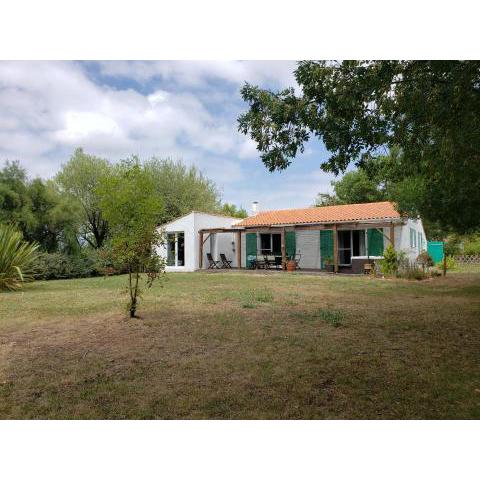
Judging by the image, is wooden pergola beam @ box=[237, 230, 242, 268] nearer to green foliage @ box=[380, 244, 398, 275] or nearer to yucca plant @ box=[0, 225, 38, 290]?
green foliage @ box=[380, 244, 398, 275]

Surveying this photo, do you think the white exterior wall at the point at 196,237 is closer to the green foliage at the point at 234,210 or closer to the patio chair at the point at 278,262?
the patio chair at the point at 278,262

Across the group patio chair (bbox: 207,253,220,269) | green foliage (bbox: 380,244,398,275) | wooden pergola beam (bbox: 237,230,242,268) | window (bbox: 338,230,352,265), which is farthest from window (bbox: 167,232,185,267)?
green foliage (bbox: 380,244,398,275)

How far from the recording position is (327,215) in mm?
20438

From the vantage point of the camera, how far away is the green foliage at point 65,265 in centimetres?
1646

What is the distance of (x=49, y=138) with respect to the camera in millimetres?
6742

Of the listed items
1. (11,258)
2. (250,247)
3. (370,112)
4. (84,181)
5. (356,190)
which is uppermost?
(356,190)

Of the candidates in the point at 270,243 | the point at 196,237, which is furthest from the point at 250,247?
the point at 196,237

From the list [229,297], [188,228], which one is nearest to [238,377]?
[229,297]

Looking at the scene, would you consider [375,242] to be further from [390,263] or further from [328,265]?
[390,263]

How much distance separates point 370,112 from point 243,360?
3.81 meters

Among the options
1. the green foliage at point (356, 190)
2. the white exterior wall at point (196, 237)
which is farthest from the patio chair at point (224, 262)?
the green foliage at point (356, 190)

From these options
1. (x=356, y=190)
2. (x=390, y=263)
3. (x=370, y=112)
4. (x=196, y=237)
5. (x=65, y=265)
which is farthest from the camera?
(x=356, y=190)
